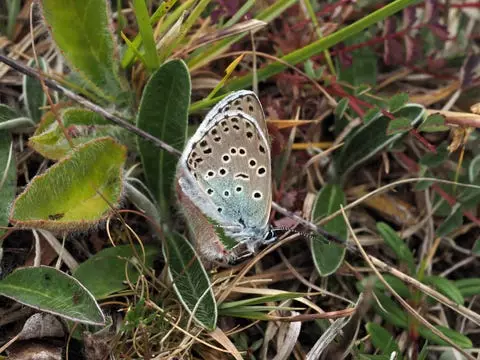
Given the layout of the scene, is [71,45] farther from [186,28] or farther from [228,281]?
[228,281]

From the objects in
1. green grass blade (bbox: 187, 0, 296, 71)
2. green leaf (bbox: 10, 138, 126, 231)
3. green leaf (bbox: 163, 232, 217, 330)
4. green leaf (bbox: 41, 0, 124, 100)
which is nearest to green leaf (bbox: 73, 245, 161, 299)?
green leaf (bbox: 163, 232, 217, 330)

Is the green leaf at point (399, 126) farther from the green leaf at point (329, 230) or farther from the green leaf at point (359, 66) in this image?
the green leaf at point (359, 66)

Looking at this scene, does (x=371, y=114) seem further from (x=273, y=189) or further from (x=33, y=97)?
(x=33, y=97)

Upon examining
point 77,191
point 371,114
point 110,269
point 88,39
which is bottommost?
point 110,269

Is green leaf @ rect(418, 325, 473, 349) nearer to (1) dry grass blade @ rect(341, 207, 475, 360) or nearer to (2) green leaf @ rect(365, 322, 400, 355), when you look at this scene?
(1) dry grass blade @ rect(341, 207, 475, 360)

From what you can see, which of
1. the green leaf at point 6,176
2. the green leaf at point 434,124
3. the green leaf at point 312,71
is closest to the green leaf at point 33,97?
the green leaf at point 6,176

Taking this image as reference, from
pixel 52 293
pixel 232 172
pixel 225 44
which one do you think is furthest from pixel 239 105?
pixel 52 293
